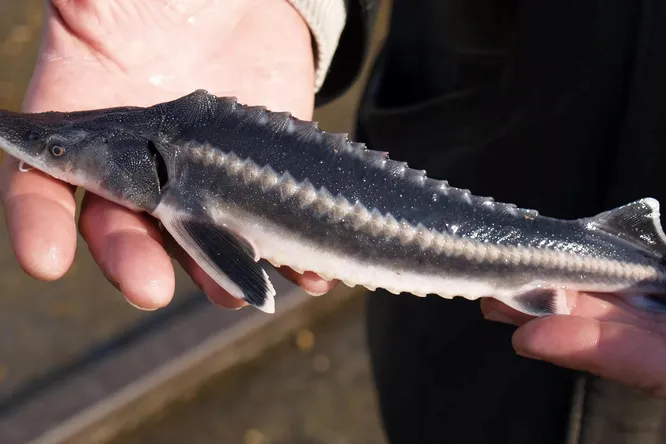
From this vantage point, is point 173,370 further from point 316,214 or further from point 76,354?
point 316,214

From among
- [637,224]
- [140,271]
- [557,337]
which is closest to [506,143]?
[637,224]

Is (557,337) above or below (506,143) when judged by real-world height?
below

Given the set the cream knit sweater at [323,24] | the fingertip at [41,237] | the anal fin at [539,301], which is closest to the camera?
the fingertip at [41,237]

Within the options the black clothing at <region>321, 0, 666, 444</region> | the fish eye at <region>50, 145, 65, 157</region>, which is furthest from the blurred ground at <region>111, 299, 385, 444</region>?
the fish eye at <region>50, 145, 65, 157</region>

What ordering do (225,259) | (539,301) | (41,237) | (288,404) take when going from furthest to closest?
1. (288,404)
2. (539,301)
3. (225,259)
4. (41,237)

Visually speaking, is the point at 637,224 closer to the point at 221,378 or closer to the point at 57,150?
the point at 57,150

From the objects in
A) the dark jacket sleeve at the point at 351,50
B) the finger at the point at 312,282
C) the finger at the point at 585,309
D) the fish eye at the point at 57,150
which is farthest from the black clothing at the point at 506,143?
the fish eye at the point at 57,150

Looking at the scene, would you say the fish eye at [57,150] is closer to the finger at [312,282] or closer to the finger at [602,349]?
the finger at [312,282]

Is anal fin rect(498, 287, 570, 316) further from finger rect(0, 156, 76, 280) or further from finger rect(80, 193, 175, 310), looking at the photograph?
finger rect(0, 156, 76, 280)
